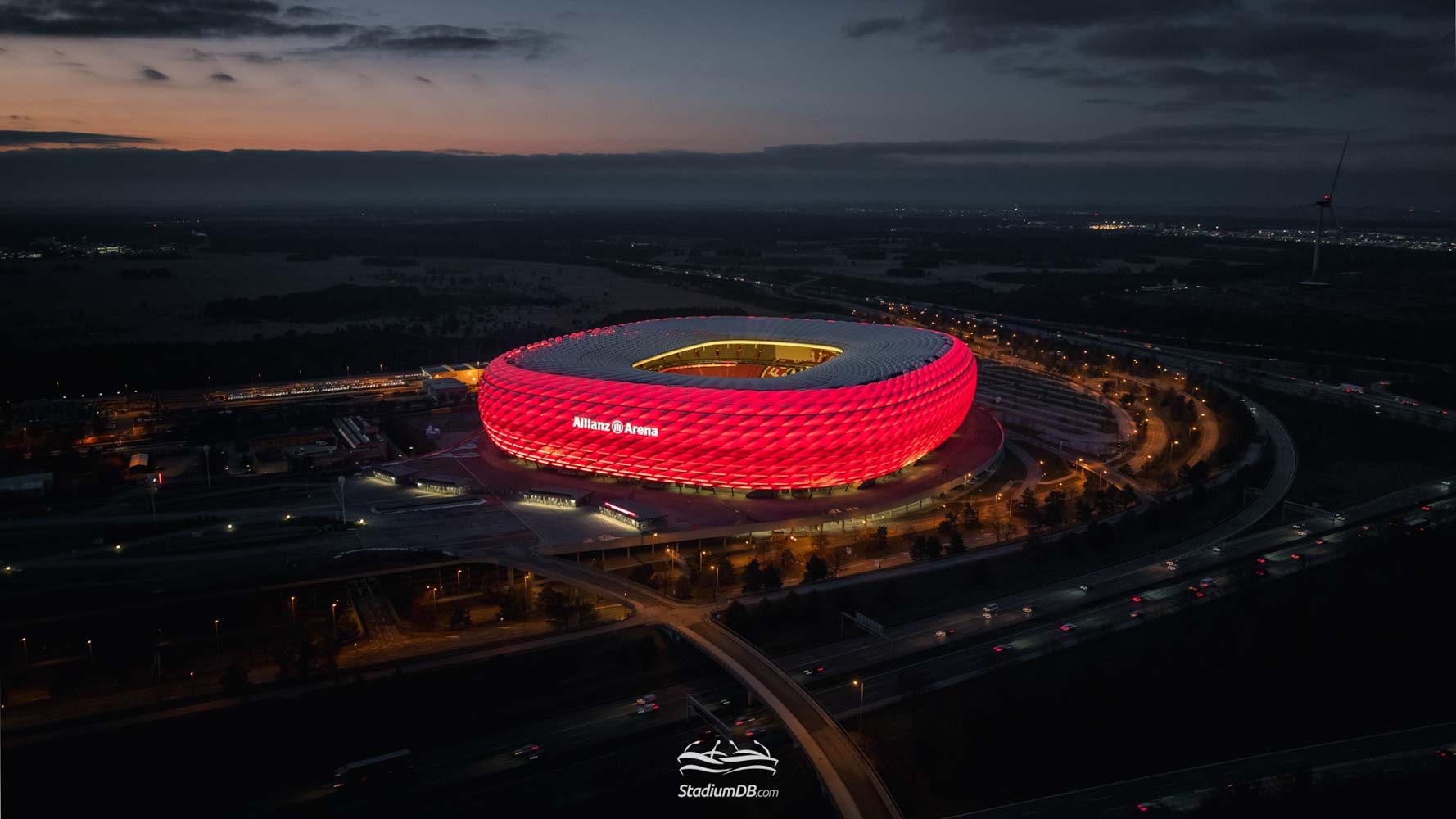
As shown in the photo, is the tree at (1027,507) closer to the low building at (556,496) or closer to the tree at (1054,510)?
the tree at (1054,510)

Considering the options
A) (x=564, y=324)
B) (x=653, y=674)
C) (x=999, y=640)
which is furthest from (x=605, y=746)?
(x=564, y=324)

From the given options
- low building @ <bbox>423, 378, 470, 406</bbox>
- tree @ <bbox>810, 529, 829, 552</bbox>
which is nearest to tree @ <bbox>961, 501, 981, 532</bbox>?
tree @ <bbox>810, 529, 829, 552</bbox>

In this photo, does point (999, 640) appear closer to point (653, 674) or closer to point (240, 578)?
point (653, 674)

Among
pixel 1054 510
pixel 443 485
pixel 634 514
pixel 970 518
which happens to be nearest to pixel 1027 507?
pixel 1054 510

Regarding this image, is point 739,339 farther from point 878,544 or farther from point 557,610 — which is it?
point 557,610

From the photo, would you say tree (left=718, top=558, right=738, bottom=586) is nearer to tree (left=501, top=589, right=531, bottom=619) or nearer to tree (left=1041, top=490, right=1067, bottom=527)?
tree (left=501, top=589, right=531, bottom=619)

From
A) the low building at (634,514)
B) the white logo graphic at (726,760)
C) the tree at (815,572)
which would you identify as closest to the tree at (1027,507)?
the tree at (815,572)
